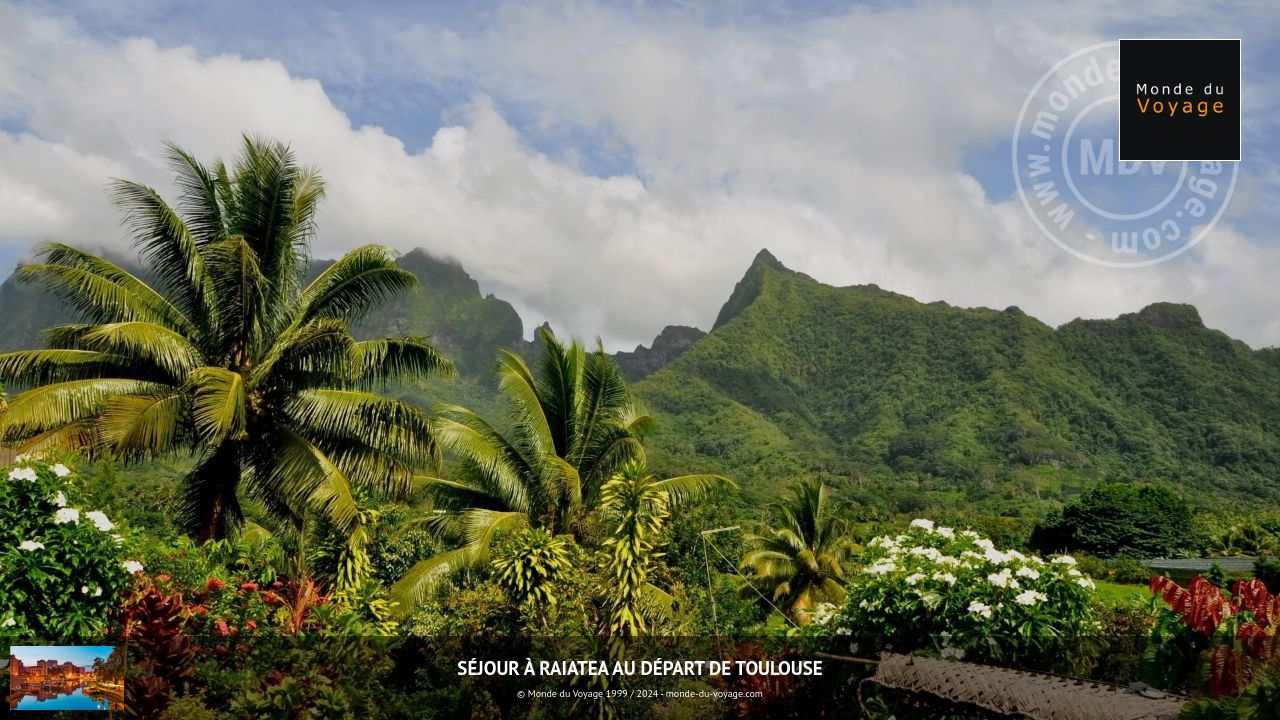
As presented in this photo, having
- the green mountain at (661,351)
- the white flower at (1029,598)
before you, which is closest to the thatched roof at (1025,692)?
the white flower at (1029,598)

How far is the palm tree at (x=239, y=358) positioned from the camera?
32.3ft

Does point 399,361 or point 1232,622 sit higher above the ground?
point 399,361

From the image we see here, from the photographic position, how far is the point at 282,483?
1062cm

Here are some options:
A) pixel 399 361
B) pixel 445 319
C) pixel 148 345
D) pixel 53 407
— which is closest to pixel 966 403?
pixel 445 319

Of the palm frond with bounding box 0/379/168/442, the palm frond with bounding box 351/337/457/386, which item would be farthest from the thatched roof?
the palm frond with bounding box 0/379/168/442

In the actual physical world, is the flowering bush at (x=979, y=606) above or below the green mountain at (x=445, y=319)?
below

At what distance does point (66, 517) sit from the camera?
621 cm

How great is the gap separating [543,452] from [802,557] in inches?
550

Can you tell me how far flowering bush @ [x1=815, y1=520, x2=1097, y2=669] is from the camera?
6.29m

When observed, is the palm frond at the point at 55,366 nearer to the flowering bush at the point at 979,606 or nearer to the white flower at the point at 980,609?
the flowering bush at the point at 979,606

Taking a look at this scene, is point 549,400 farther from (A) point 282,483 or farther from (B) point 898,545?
(B) point 898,545

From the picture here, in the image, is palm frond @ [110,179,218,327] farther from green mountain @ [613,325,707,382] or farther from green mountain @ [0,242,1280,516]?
green mountain @ [613,325,707,382]

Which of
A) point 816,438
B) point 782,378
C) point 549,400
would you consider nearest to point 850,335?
point 782,378

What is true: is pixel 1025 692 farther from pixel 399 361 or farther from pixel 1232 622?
pixel 399 361
